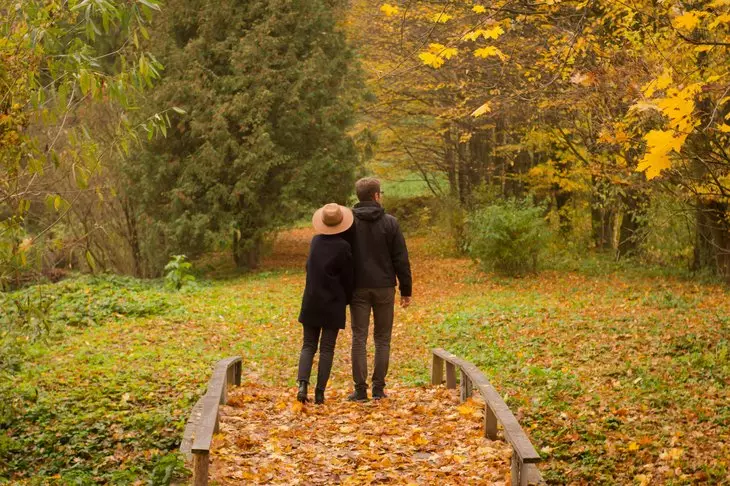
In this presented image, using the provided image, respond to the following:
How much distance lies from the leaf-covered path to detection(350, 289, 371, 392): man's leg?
1.00ft

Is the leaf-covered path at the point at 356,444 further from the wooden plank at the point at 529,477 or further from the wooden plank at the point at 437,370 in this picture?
the wooden plank at the point at 437,370

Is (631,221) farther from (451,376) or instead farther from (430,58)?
(430,58)

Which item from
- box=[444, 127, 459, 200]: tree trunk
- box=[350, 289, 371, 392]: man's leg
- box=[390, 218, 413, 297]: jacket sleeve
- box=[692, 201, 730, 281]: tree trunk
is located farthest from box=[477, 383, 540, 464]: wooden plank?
box=[444, 127, 459, 200]: tree trunk

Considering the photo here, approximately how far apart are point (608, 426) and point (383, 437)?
6.66ft

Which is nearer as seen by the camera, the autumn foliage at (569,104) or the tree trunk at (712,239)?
the autumn foliage at (569,104)

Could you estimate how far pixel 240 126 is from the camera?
2375 centimetres

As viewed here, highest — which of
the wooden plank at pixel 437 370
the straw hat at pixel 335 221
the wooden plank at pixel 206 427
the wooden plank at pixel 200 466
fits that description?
the straw hat at pixel 335 221

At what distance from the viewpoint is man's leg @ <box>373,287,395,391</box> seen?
8.67 m

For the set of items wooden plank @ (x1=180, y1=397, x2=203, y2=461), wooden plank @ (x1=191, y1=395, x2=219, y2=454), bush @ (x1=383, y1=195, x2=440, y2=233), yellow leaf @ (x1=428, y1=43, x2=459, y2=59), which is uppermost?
yellow leaf @ (x1=428, y1=43, x2=459, y2=59)

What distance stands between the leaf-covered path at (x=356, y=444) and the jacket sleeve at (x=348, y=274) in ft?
3.97

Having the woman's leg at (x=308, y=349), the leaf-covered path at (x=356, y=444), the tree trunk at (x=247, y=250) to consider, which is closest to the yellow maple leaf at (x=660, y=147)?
the leaf-covered path at (x=356, y=444)

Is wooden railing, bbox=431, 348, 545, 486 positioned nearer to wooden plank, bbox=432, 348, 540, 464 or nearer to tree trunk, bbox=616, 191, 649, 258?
wooden plank, bbox=432, 348, 540, 464


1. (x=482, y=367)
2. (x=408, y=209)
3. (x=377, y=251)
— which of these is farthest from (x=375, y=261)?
(x=408, y=209)

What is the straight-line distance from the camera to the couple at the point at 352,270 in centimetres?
854
